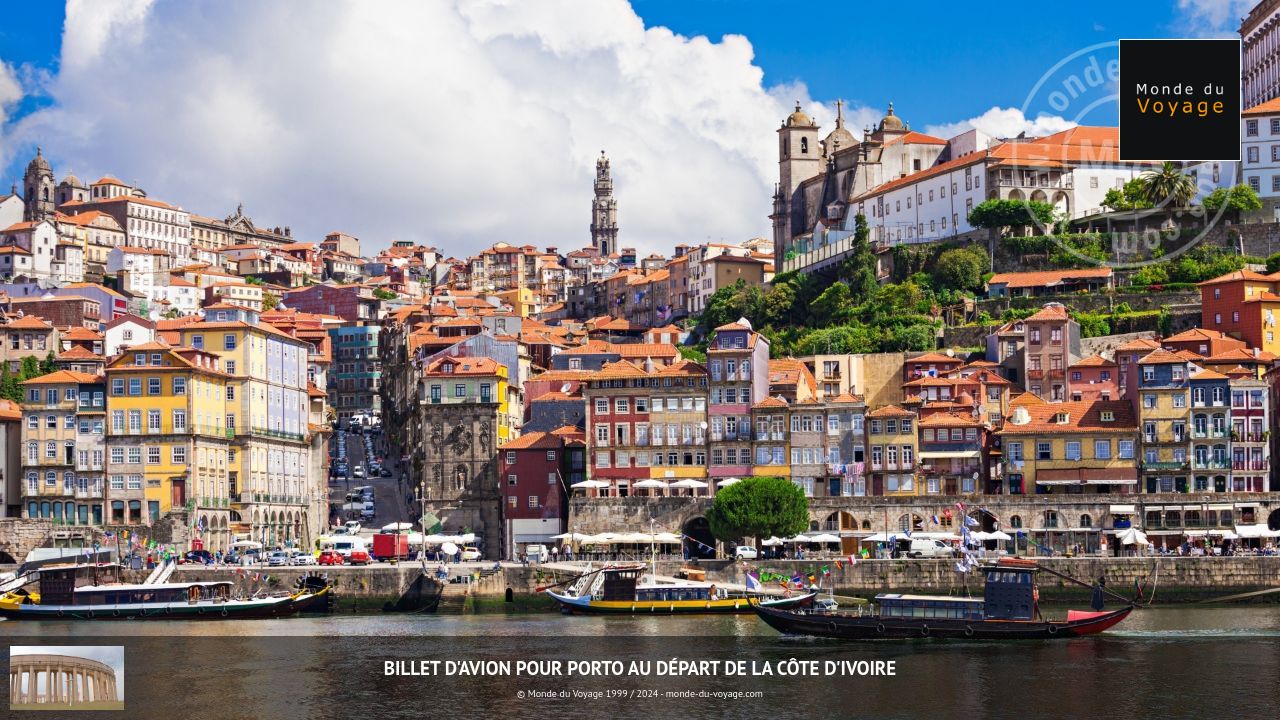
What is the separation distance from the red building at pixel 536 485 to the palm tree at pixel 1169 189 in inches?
1890

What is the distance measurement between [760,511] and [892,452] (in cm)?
1185

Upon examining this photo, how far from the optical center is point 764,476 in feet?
332

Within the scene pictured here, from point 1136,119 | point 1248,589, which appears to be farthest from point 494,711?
point 1248,589

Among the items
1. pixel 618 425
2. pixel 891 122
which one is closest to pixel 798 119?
pixel 891 122

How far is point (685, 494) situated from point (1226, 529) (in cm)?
2806

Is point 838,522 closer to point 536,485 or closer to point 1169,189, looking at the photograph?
point 536,485

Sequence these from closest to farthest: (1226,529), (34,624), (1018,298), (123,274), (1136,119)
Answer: (1136,119), (34,624), (1226,529), (1018,298), (123,274)

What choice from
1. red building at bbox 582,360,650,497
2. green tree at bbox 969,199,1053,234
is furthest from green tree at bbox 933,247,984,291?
red building at bbox 582,360,650,497

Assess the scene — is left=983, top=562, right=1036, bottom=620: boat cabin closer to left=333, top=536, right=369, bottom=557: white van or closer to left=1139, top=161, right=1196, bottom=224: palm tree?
left=333, top=536, right=369, bottom=557: white van

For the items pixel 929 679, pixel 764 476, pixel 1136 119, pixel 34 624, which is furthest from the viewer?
pixel 764 476

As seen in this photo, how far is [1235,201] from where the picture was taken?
128375 mm

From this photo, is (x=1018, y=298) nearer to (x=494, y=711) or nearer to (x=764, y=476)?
(x=764, y=476)

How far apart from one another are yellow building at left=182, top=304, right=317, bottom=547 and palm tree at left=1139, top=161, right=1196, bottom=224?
58696 millimetres

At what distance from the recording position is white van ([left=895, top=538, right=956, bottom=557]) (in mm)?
90562
